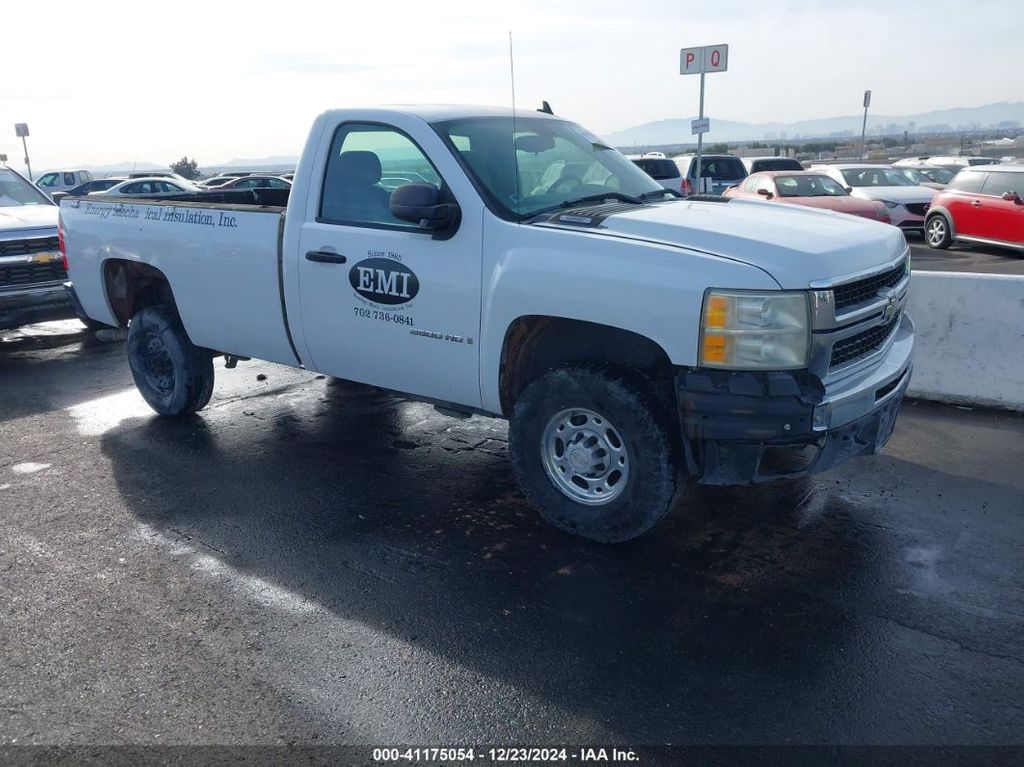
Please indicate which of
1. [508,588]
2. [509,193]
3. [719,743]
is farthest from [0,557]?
[719,743]

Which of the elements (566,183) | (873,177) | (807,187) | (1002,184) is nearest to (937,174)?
(873,177)

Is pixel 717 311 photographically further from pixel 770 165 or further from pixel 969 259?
pixel 770 165

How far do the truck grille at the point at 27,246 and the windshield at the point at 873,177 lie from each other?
14.6 meters

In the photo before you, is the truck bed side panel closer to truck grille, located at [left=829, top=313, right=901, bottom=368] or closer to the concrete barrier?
truck grille, located at [left=829, top=313, right=901, bottom=368]

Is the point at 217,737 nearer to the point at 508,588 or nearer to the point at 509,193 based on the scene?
the point at 508,588

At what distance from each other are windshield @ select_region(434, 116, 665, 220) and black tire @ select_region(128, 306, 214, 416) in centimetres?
282

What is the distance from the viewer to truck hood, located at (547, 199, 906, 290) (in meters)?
3.79

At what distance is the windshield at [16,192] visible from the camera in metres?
10.4

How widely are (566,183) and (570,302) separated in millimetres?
→ 1140

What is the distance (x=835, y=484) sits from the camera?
5.22 m

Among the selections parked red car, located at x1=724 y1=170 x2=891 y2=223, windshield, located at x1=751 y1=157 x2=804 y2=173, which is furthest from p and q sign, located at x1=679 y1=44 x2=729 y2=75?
windshield, located at x1=751 y1=157 x2=804 y2=173

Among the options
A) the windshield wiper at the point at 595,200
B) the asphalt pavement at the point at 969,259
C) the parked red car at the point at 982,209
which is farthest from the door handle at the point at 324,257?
the parked red car at the point at 982,209

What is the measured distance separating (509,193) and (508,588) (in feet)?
6.56

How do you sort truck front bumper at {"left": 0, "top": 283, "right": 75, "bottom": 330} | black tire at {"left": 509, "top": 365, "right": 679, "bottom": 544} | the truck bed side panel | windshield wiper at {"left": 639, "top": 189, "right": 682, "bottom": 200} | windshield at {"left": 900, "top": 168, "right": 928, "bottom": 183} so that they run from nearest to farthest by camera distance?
black tire at {"left": 509, "top": 365, "right": 679, "bottom": 544}, windshield wiper at {"left": 639, "top": 189, "right": 682, "bottom": 200}, the truck bed side panel, truck front bumper at {"left": 0, "top": 283, "right": 75, "bottom": 330}, windshield at {"left": 900, "top": 168, "right": 928, "bottom": 183}
